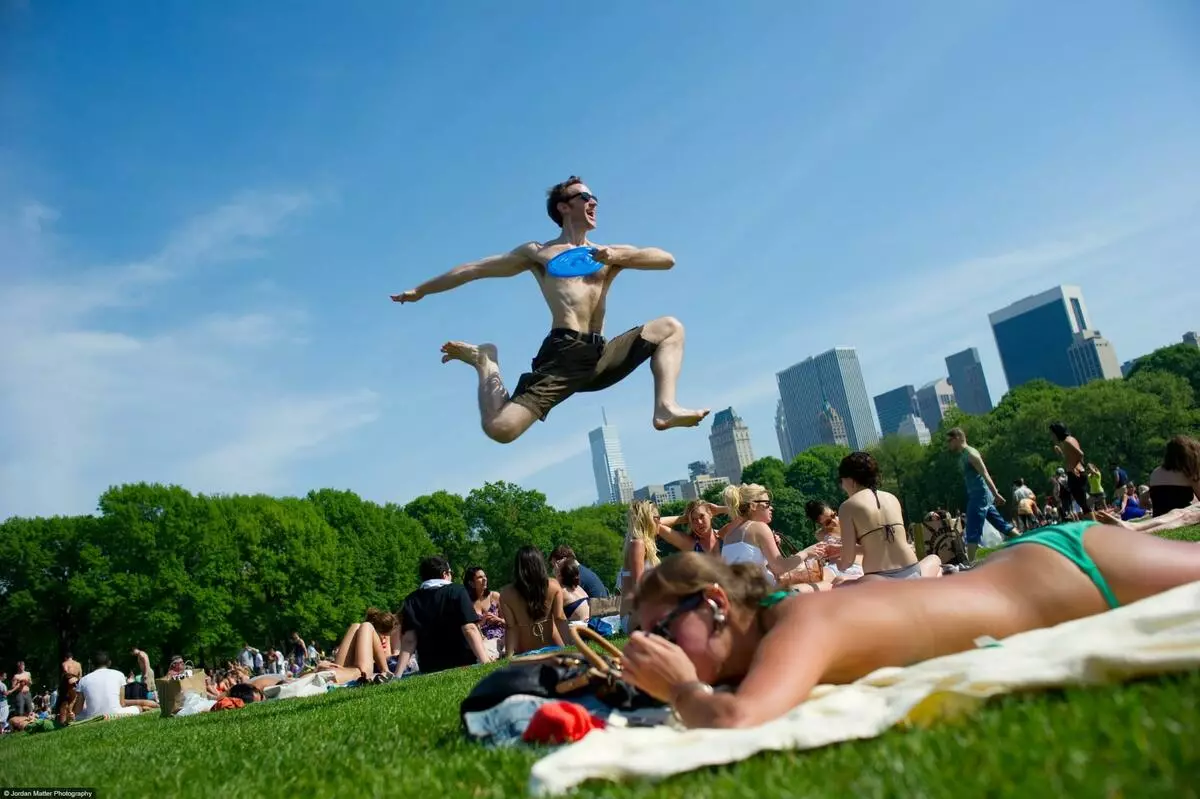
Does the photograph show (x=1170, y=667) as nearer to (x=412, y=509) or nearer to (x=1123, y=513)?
(x=1123, y=513)

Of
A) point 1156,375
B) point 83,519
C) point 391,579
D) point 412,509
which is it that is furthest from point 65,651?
→ point 1156,375

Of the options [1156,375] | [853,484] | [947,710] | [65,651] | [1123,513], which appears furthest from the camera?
[1156,375]

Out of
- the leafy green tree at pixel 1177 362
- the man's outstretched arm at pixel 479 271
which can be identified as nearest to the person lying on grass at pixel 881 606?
Answer: the man's outstretched arm at pixel 479 271

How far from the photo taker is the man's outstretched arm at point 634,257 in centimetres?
751

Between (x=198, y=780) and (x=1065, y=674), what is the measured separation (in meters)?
3.76

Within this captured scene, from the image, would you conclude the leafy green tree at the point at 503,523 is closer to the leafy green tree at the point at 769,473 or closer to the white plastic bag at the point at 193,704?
the leafy green tree at the point at 769,473

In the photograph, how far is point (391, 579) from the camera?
57.6m

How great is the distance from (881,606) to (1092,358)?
20298 cm

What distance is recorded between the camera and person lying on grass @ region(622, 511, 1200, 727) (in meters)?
3.05

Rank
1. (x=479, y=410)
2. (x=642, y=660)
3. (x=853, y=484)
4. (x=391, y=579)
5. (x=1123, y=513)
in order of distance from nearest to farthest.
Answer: (x=642, y=660), (x=479, y=410), (x=853, y=484), (x=1123, y=513), (x=391, y=579)

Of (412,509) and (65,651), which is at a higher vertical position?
(412,509)

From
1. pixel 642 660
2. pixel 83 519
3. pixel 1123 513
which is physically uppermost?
pixel 83 519

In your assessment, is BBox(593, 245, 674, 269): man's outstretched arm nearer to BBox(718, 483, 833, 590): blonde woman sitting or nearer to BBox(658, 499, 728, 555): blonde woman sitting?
BBox(718, 483, 833, 590): blonde woman sitting

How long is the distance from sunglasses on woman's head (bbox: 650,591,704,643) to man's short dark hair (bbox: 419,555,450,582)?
862 cm
